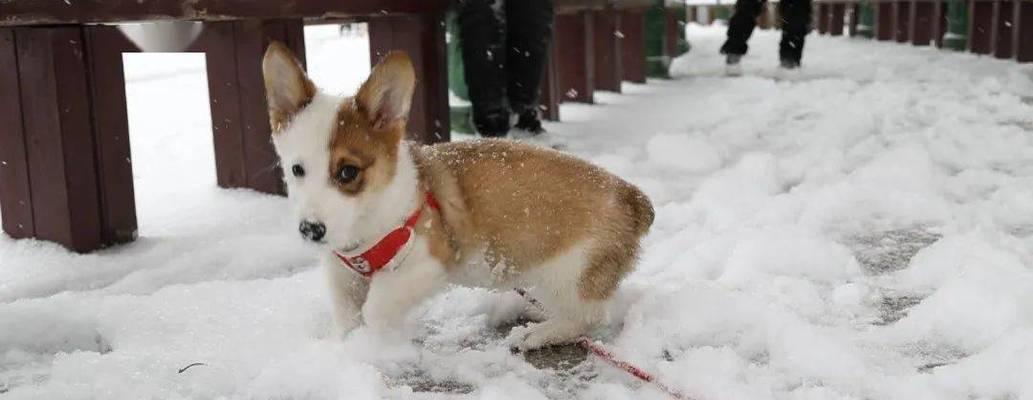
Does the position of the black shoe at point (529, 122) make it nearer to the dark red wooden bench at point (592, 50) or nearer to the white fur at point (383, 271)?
the dark red wooden bench at point (592, 50)

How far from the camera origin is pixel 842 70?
351 inches

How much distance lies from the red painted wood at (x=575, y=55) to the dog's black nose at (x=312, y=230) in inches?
197

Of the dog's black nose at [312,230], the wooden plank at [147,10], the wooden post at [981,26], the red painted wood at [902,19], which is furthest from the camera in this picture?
the red painted wood at [902,19]

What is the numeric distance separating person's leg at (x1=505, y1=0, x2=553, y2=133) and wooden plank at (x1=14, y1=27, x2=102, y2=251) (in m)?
2.27

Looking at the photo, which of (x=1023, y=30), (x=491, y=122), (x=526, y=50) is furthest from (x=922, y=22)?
(x=491, y=122)

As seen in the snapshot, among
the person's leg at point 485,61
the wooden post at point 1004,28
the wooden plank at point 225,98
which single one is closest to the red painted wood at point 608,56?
the person's leg at point 485,61

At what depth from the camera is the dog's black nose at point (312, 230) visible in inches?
73.7

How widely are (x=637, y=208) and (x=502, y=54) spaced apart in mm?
2612

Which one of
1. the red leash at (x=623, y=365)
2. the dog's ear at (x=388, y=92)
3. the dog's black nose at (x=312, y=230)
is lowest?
the red leash at (x=623, y=365)

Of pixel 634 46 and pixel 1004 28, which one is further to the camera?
pixel 1004 28

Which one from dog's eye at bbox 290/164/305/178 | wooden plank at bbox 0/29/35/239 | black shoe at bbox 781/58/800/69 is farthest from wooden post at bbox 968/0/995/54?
dog's eye at bbox 290/164/305/178

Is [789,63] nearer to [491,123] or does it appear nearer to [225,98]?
[491,123]

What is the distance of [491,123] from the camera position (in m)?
4.75

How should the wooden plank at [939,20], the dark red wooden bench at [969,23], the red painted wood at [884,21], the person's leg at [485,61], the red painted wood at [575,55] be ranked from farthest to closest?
the red painted wood at [884,21], the wooden plank at [939,20], the dark red wooden bench at [969,23], the red painted wood at [575,55], the person's leg at [485,61]
